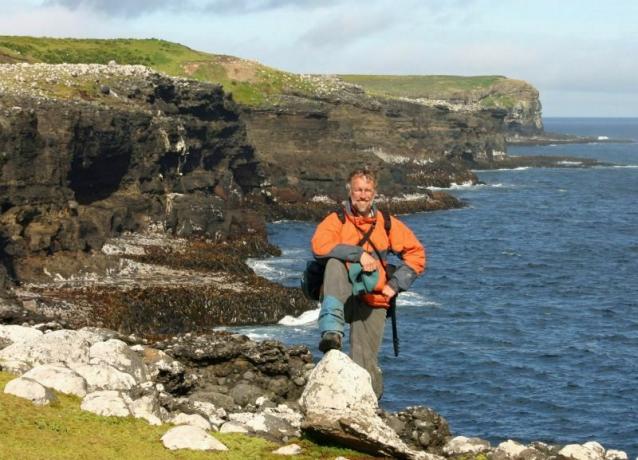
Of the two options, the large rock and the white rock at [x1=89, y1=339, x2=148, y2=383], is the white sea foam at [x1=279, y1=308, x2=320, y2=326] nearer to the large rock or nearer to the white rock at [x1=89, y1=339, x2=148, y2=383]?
the white rock at [x1=89, y1=339, x2=148, y2=383]

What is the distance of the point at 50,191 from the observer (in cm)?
5328

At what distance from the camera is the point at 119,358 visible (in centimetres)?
1716

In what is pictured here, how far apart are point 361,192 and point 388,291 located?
4.23 feet

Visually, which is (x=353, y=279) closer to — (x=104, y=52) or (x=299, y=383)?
(x=299, y=383)

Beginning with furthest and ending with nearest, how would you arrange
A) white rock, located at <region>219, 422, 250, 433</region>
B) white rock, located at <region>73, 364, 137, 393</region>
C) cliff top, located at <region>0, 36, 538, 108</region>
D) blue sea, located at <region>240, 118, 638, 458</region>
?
1. cliff top, located at <region>0, 36, 538, 108</region>
2. blue sea, located at <region>240, 118, 638, 458</region>
3. white rock, located at <region>73, 364, 137, 393</region>
4. white rock, located at <region>219, 422, 250, 433</region>

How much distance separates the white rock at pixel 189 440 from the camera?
12.2m

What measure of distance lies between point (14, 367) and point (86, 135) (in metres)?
44.9

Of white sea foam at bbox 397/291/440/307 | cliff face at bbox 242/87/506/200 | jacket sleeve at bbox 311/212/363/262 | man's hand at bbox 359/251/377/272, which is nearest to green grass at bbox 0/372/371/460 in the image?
man's hand at bbox 359/251/377/272

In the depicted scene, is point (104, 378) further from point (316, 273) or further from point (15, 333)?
point (15, 333)

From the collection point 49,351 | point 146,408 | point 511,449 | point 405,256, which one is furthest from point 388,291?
point 49,351

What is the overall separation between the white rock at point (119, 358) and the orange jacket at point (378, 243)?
5493 mm

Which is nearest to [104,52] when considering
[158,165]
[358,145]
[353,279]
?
[358,145]

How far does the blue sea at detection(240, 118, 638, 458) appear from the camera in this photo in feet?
113

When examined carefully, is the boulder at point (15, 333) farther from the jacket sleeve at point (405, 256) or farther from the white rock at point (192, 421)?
the jacket sleeve at point (405, 256)
